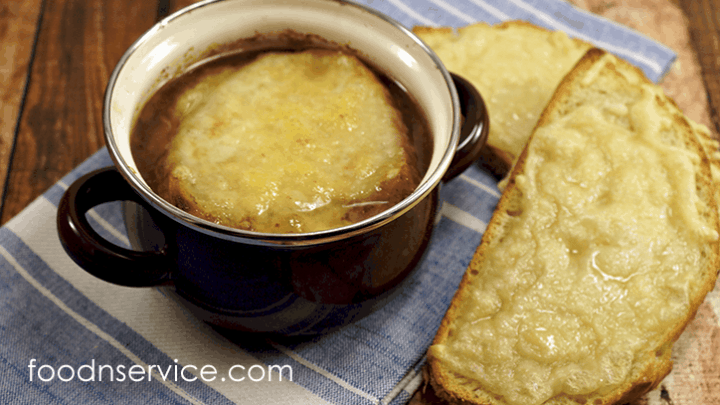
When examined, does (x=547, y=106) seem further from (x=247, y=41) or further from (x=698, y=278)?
(x=247, y=41)

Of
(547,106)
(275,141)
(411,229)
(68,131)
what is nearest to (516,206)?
(547,106)

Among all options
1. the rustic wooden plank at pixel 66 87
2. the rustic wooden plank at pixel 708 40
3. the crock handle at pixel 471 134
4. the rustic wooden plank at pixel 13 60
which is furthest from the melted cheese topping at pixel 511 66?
the rustic wooden plank at pixel 13 60

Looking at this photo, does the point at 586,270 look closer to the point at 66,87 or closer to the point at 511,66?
the point at 511,66

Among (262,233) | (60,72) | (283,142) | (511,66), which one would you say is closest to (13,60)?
(60,72)

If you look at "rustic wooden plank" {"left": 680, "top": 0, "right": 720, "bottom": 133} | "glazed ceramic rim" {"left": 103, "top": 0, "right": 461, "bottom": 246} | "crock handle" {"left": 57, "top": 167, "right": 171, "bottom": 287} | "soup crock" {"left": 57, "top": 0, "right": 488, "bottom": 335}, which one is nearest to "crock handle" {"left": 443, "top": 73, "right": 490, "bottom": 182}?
"soup crock" {"left": 57, "top": 0, "right": 488, "bottom": 335}

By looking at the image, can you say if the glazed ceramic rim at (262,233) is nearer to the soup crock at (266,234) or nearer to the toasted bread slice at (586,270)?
the soup crock at (266,234)

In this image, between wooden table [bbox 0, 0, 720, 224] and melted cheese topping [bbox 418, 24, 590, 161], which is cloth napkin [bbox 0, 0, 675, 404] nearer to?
wooden table [bbox 0, 0, 720, 224]
